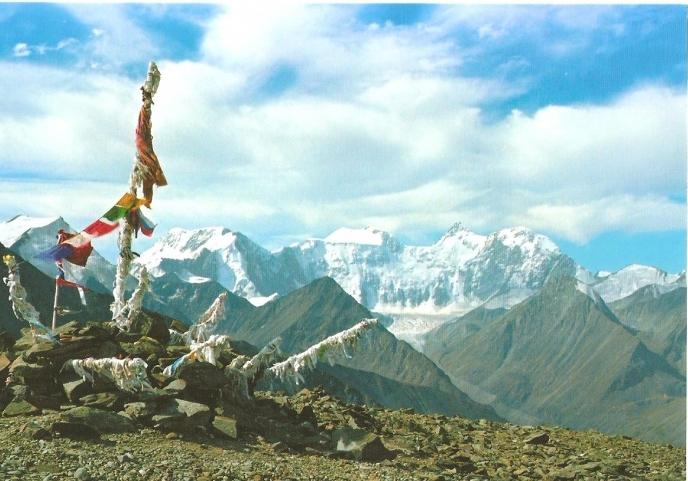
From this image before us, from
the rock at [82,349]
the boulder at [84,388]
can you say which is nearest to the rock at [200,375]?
the boulder at [84,388]

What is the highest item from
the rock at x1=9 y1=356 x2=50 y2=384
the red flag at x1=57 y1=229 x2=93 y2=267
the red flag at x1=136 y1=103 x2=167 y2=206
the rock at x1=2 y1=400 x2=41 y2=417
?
the red flag at x1=136 y1=103 x2=167 y2=206

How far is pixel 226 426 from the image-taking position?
881 inches

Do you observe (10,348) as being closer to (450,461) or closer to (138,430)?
(138,430)

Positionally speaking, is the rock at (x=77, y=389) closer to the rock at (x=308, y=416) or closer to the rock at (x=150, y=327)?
the rock at (x=150, y=327)

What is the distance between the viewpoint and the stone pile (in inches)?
847

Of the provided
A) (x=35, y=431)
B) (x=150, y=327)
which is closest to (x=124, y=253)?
(x=150, y=327)

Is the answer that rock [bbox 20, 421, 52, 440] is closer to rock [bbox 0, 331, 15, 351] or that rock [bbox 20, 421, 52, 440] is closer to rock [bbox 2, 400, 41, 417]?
rock [bbox 2, 400, 41, 417]

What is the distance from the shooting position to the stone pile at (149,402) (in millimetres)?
21516

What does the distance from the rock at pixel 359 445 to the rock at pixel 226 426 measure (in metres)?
3.06

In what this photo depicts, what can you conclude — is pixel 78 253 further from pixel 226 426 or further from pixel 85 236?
pixel 226 426

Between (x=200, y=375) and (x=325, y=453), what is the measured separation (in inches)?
183

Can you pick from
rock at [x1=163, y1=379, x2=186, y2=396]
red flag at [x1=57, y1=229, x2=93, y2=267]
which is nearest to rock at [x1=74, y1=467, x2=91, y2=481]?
rock at [x1=163, y1=379, x2=186, y2=396]

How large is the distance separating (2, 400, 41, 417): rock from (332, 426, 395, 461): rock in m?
8.97

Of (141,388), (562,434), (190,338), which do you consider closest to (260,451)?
(141,388)
